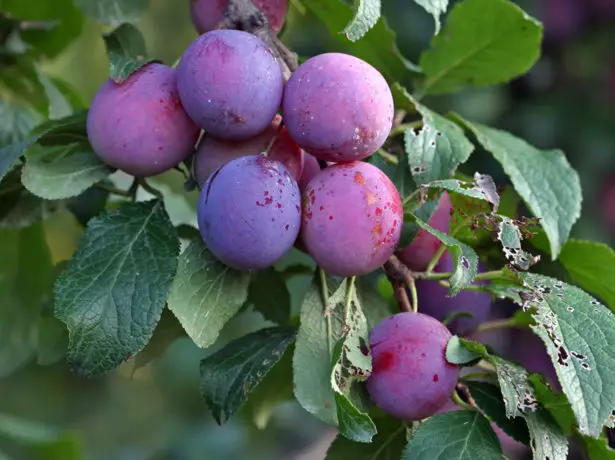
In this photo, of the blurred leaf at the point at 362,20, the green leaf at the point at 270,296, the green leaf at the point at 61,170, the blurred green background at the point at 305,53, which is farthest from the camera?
the blurred green background at the point at 305,53

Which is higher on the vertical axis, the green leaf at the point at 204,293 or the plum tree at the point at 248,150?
the plum tree at the point at 248,150

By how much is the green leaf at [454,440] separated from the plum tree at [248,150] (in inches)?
9.0

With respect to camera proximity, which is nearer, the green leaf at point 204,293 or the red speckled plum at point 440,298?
the green leaf at point 204,293

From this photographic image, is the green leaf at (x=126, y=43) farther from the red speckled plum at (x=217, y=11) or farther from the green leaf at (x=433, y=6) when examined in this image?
the green leaf at (x=433, y=6)

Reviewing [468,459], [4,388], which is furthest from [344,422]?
[4,388]

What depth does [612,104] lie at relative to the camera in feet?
6.99

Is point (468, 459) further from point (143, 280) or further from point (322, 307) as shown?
point (143, 280)

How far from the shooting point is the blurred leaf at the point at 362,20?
1.74 ft

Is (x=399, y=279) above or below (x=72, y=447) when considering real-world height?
above

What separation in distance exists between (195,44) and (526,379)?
37 cm

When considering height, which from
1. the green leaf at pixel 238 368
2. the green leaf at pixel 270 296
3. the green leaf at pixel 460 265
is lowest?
the green leaf at pixel 270 296

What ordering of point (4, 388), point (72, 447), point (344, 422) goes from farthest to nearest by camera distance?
point (4, 388), point (72, 447), point (344, 422)

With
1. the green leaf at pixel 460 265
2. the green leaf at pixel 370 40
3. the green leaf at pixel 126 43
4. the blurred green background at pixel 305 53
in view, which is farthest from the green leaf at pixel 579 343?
the blurred green background at pixel 305 53

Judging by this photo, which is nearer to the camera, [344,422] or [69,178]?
[344,422]
